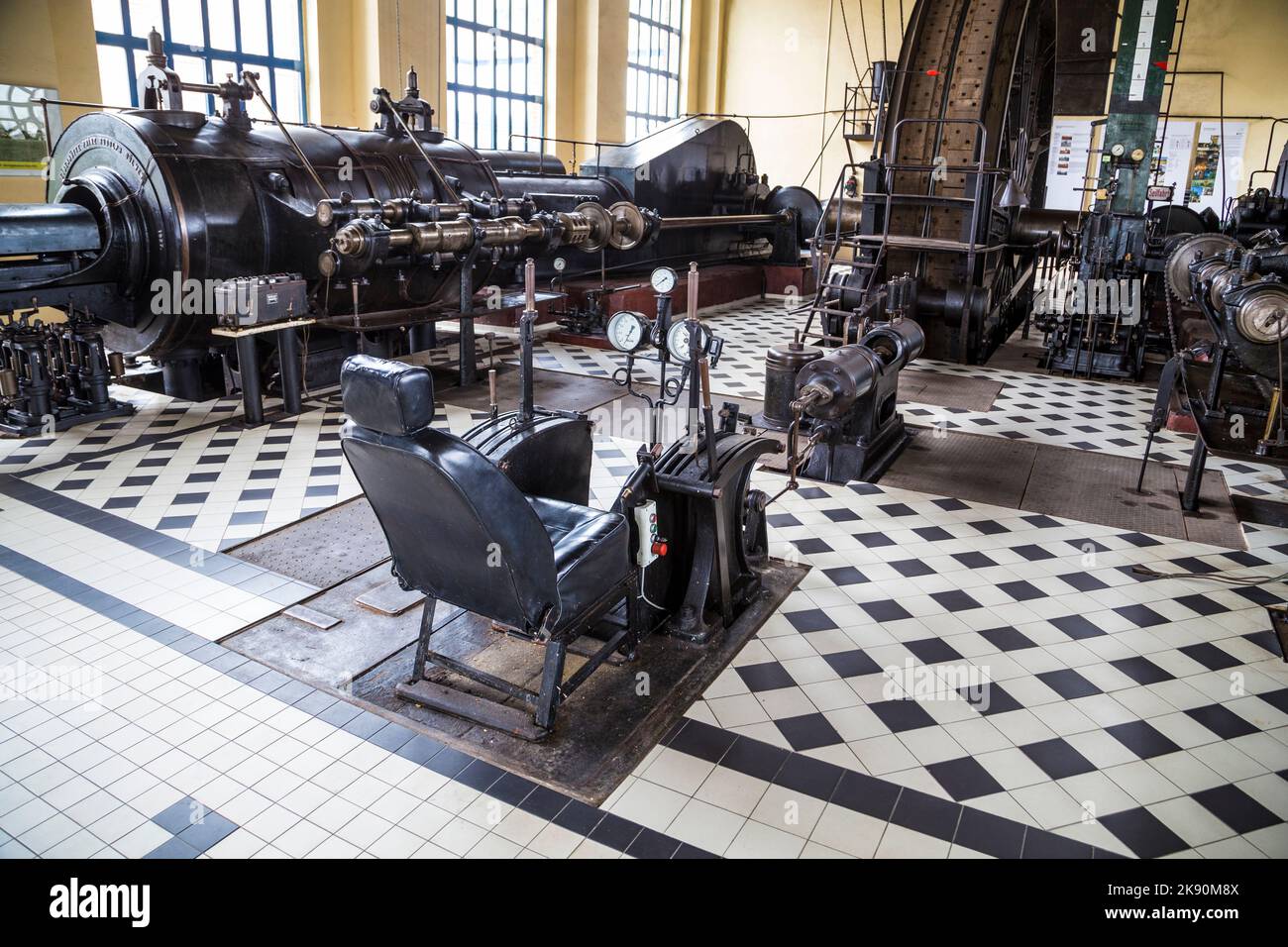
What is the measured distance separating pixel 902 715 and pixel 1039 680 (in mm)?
691

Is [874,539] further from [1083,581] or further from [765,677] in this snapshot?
[765,677]

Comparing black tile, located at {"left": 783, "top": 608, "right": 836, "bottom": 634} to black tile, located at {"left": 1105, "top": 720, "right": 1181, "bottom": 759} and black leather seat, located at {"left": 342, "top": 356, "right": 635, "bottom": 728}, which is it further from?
black tile, located at {"left": 1105, "top": 720, "right": 1181, "bottom": 759}

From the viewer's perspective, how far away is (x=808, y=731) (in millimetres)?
3238

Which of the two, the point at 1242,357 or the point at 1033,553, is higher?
the point at 1242,357

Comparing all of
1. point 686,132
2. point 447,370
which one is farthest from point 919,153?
point 447,370

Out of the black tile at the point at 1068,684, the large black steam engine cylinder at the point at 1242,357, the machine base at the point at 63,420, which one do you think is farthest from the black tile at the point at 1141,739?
the machine base at the point at 63,420

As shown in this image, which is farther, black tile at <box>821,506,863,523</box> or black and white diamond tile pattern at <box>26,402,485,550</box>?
black tile at <box>821,506,863,523</box>

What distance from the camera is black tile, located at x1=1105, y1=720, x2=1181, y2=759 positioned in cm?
318

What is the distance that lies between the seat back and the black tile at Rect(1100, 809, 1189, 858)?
1.87 metres

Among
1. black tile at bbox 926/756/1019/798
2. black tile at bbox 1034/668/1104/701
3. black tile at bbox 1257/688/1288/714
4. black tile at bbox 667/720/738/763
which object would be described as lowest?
black tile at bbox 926/756/1019/798

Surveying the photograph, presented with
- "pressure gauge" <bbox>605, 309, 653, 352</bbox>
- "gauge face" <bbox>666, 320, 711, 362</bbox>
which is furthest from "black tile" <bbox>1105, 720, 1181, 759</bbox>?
"pressure gauge" <bbox>605, 309, 653, 352</bbox>

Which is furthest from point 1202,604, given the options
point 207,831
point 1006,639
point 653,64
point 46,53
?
point 653,64

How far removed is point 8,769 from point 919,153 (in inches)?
398

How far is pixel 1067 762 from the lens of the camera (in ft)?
10.2
